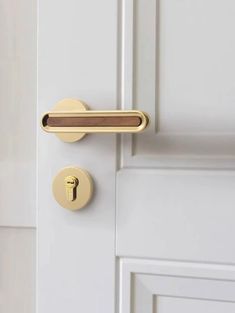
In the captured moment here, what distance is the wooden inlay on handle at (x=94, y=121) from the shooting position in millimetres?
522

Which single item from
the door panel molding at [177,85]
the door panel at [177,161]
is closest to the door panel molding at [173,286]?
the door panel at [177,161]

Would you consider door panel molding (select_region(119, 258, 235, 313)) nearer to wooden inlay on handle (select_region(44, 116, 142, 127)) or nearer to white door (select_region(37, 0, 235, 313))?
white door (select_region(37, 0, 235, 313))

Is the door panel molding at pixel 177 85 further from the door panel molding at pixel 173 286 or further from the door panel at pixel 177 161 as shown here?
the door panel molding at pixel 173 286

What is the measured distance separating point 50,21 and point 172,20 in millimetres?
146

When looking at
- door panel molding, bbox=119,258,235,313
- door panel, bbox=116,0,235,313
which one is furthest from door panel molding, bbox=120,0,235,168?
door panel molding, bbox=119,258,235,313

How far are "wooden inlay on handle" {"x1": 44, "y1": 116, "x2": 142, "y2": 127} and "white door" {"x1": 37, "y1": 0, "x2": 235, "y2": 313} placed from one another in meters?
0.04

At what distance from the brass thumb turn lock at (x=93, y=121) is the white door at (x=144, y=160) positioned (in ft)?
0.12

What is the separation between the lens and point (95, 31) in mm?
568

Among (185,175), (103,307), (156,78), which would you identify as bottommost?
(103,307)

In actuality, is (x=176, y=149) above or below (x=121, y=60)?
below

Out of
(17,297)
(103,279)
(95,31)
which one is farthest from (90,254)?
(95,31)

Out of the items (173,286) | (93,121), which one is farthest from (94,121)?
A: (173,286)

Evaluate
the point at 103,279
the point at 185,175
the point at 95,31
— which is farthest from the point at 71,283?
the point at 95,31

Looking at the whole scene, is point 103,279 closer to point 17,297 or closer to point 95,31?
point 17,297
